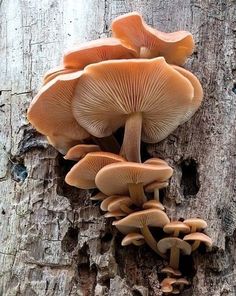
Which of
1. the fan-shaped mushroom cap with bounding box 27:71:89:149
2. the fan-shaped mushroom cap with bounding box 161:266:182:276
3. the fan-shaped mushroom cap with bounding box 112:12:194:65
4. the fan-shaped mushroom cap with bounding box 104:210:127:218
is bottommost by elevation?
the fan-shaped mushroom cap with bounding box 161:266:182:276

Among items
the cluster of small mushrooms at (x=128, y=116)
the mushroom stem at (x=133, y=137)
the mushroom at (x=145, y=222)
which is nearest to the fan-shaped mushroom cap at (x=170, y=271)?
the cluster of small mushrooms at (x=128, y=116)

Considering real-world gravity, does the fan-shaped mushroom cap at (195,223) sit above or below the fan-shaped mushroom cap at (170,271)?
above

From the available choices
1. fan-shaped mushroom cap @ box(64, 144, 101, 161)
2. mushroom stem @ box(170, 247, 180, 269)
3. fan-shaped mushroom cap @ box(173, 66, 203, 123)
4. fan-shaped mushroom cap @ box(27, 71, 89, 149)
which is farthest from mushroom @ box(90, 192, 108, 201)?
fan-shaped mushroom cap @ box(173, 66, 203, 123)

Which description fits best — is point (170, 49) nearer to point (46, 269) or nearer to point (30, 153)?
point (30, 153)

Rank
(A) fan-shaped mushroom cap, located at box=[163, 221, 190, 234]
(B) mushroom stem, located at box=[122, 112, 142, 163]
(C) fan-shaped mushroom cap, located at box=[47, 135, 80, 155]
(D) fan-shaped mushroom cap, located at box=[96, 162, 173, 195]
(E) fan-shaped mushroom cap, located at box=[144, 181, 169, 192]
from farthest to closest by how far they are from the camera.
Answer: (C) fan-shaped mushroom cap, located at box=[47, 135, 80, 155] → (B) mushroom stem, located at box=[122, 112, 142, 163] → (E) fan-shaped mushroom cap, located at box=[144, 181, 169, 192] → (A) fan-shaped mushroom cap, located at box=[163, 221, 190, 234] → (D) fan-shaped mushroom cap, located at box=[96, 162, 173, 195]

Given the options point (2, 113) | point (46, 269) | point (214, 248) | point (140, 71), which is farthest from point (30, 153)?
point (214, 248)

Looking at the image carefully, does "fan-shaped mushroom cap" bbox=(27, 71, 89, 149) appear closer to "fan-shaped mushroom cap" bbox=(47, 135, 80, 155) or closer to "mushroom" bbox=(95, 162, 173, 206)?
"fan-shaped mushroom cap" bbox=(47, 135, 80, 155)

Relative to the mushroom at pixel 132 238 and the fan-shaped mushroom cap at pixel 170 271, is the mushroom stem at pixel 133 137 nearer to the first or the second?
the mushroom at pixel 132 238
